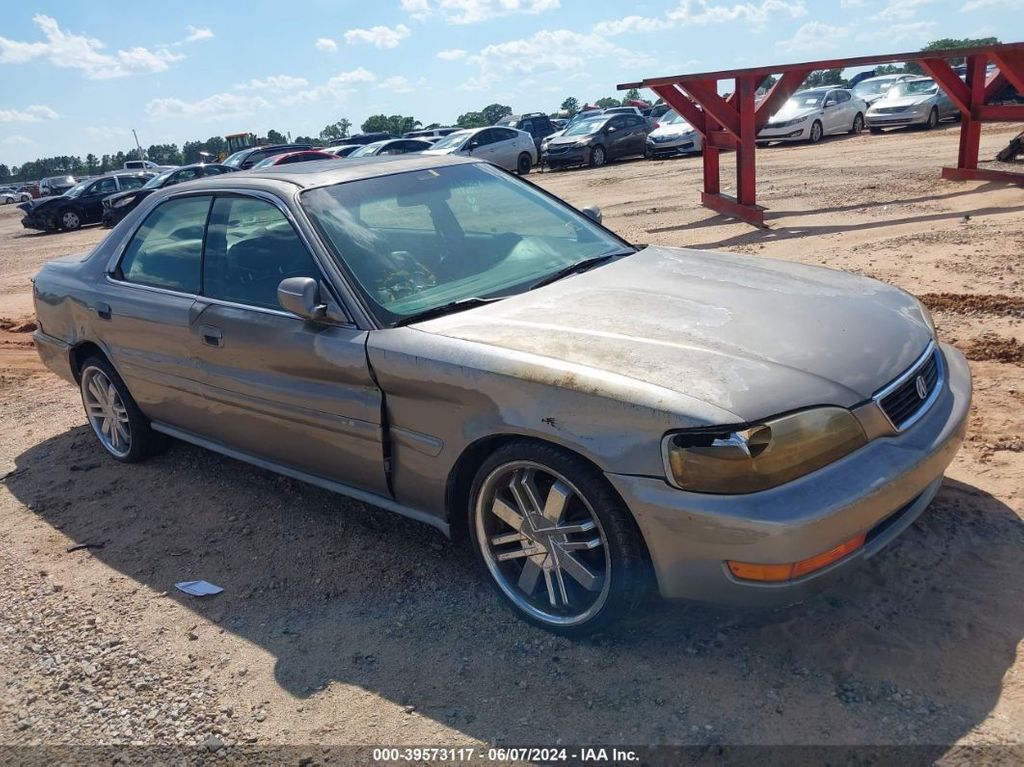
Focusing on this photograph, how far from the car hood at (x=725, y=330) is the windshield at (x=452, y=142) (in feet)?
68.3

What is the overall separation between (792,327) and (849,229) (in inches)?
302

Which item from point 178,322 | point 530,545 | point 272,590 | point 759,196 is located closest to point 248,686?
point 272,590

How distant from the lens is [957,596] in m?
3.04

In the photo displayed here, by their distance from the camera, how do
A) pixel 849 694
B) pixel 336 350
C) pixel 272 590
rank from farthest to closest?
pixel 272 590 < pixel 336 350 < pixel 849 694

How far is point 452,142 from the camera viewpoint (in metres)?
24.3

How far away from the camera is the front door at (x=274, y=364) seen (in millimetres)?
3494

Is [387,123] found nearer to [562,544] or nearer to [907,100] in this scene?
[907,100]

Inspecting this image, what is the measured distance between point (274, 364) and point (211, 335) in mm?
508

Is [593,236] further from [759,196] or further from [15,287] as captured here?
[15,287]

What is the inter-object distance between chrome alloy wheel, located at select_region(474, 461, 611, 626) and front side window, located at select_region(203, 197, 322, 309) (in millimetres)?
1254

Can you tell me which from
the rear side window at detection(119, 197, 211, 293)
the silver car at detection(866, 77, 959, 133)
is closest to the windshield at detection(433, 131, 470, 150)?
the silver car at detection(866, 77, 959, 133)

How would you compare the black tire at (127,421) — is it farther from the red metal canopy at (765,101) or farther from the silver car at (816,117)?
the silver car at (816,117)

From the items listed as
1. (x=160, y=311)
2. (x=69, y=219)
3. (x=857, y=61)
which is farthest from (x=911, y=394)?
(x=69, y=219)

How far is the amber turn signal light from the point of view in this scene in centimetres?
257
